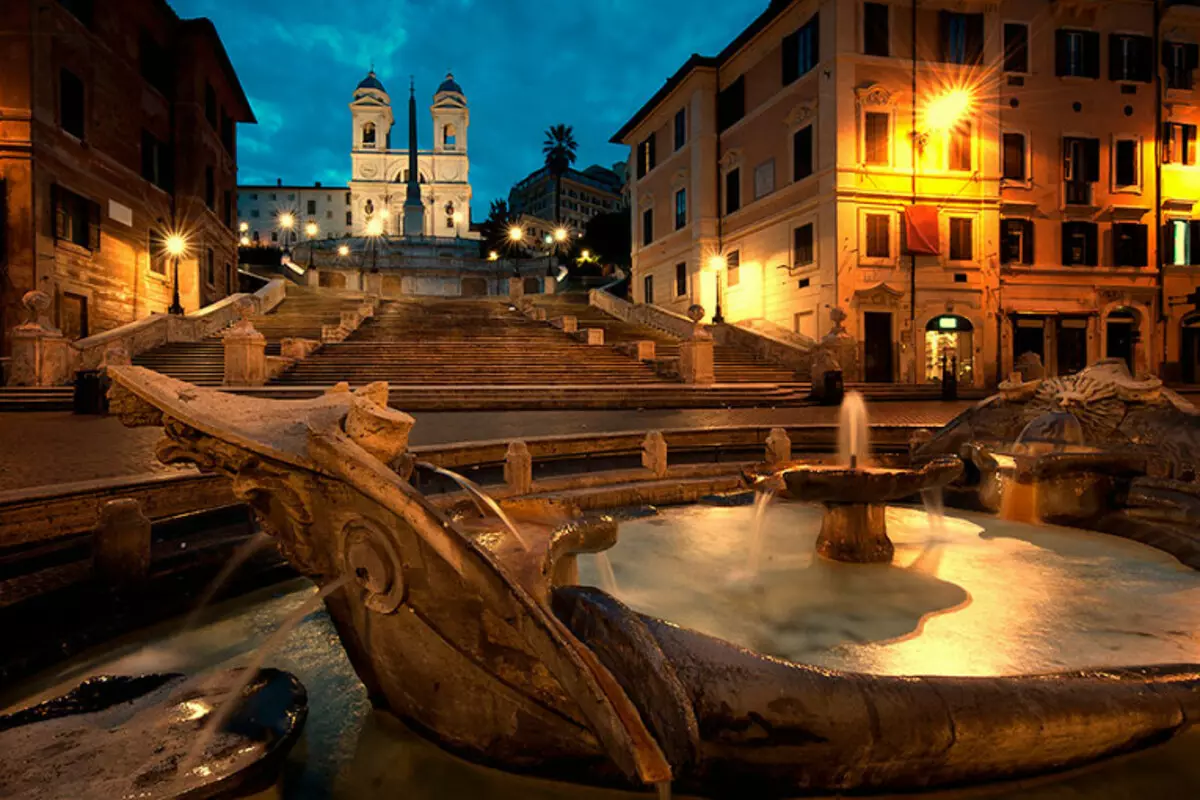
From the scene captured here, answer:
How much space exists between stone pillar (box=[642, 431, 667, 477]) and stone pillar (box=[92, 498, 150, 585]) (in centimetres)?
570

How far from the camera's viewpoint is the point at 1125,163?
88.6ft

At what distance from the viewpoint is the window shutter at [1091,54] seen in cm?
2656

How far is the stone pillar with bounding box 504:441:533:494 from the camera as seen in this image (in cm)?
735

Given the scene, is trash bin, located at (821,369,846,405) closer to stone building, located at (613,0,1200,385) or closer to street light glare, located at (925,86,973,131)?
stone building, located at (613,0,1200,385)

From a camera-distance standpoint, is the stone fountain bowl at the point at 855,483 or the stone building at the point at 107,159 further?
the stone building at the point at 107,159

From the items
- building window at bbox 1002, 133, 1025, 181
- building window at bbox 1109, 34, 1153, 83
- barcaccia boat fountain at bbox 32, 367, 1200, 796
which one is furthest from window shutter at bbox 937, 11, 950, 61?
barcaccia boat fountain at bbox 32, 367, 1200, 796

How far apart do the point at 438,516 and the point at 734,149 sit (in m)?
31.1

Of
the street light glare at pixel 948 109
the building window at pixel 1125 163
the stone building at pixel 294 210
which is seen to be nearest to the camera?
the street light glare at pixel 948 109

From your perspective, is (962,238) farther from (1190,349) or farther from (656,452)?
(656,452)

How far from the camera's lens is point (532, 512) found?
4070 mm

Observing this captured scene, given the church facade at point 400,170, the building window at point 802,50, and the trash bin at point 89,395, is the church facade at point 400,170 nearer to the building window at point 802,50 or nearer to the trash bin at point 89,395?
the building window at point 802,50

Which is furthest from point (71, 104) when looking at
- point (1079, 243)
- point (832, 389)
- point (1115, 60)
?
point (1115, 60)

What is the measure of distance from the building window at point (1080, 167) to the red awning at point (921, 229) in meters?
6.46

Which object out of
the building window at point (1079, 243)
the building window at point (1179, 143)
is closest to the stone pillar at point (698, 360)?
the building window at point (1079, 243)
